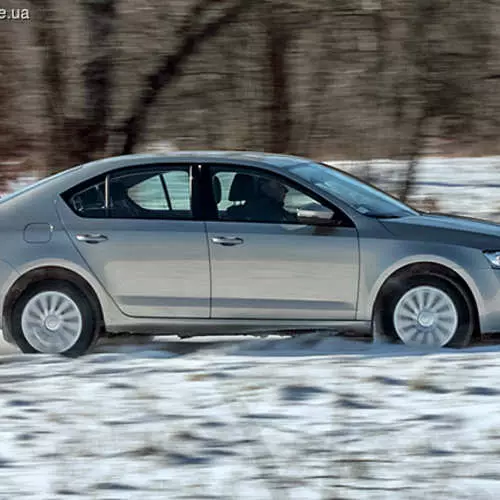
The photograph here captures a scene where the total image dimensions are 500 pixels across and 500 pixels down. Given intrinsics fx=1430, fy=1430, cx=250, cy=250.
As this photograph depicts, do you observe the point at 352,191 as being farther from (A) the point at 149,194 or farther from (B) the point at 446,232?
(A) the point at 149,194

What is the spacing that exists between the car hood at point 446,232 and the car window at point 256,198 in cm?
52

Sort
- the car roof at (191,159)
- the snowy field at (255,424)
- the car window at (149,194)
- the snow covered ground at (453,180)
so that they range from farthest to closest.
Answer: the snow covered ground at (453,180), the car roof at (191,159), the car window at (149,194), the snowy field at (255,424)

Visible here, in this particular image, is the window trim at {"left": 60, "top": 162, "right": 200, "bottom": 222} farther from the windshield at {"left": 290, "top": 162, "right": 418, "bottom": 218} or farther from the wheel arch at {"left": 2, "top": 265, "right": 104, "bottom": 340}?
the windshield at {"left": 290, "top": 162, "right": 418, "bottom": 218}

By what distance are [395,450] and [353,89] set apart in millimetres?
10414

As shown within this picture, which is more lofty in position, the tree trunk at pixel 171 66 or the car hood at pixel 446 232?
the tree trunk at pixel 171 66

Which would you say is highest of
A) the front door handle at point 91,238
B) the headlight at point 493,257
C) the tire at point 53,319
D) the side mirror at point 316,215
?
the side mirror at point 316,215

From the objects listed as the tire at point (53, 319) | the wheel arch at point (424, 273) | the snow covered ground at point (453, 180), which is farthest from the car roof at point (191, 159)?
the snow covered ground at point (453, 180)

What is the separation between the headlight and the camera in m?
9.09

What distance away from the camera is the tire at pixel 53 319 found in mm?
9281

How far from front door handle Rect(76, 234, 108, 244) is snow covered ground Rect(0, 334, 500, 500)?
2.80ft

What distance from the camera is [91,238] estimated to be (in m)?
9.29

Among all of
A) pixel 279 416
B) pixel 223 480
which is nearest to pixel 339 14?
pixel 279 416

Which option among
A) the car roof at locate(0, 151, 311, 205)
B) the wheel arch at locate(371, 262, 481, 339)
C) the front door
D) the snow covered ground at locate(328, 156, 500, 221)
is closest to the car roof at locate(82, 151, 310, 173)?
the car roof at locate(0, 151, 311, 205)

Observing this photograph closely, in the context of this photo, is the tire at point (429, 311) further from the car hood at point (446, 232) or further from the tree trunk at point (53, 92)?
the tree trunk at point (53, 92)
